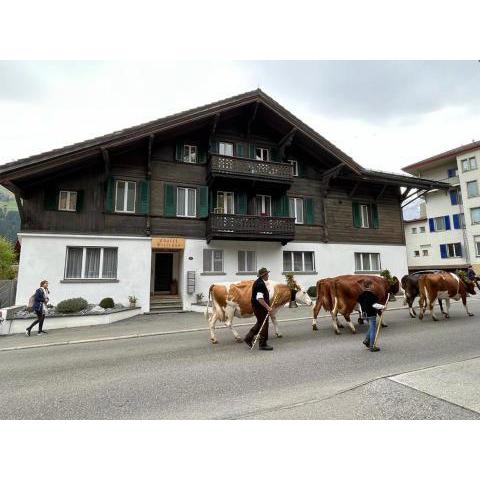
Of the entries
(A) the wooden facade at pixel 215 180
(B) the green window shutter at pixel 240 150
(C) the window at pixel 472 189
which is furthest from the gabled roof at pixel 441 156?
(B) the green window shutter at pixel 240 150

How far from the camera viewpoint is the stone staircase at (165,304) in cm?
1730

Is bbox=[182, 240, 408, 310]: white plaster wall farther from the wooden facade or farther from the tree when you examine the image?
the tree

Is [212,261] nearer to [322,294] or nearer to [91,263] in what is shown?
[91,263]

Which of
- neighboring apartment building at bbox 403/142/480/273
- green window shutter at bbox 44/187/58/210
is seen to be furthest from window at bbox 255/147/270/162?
neighboring apartment building at bbox 403/142/480/273

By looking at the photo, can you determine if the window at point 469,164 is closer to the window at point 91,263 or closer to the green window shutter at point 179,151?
the green window shutter at point 179,151

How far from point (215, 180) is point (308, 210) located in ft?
24.3

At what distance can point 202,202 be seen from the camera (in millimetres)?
19234

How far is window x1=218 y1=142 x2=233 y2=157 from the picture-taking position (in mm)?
20656

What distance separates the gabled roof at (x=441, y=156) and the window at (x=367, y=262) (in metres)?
21.4

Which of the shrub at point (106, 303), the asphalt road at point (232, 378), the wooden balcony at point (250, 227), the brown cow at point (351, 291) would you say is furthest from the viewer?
the wooden balcony at point (250, 227)

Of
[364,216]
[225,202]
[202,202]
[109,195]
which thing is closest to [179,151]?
[202,202]

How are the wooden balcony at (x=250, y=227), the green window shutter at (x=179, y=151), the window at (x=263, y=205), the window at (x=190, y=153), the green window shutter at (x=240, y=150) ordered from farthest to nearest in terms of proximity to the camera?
the green window shutter at (x=240, y=150)
the window at (x=263, y=205)
the window at (x=190, y=153)
the green window shutter at (x=179, y=151)
the wooden balcony at (x=250, y=227)

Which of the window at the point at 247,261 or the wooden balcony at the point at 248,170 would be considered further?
the window at the point at 247,261

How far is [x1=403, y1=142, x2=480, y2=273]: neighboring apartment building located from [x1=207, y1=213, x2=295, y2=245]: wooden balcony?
76.9ft
